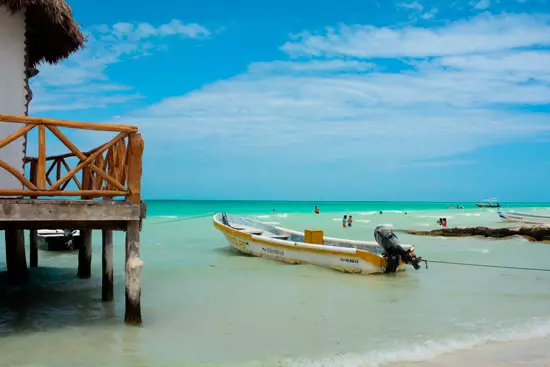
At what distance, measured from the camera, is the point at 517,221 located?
4981 centimetres

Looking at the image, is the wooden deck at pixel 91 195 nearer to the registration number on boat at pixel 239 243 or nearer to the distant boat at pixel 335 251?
the distant boat at pixel 335 251

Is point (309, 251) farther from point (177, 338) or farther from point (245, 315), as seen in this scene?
point (177, 338)

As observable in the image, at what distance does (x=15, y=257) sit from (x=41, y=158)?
23.8 ft

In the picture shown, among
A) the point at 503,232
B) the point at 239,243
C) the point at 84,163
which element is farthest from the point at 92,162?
the point at 503,232

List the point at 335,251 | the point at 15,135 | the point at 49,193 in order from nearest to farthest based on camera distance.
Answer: the point at 15,135 < the point at 49,193 < the point at 335,251

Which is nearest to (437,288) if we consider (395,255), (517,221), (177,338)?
(395,255)

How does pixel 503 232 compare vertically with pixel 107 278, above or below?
below

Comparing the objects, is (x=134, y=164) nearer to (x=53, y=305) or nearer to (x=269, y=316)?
(x=269, y=316)

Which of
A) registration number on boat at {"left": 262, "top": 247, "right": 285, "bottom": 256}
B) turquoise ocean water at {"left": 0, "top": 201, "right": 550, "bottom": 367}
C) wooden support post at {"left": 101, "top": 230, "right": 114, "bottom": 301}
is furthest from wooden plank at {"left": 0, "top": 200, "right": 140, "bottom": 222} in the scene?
registration number on boat at {"left": 262, "top": 247, "right": 285, "bottom": 256}

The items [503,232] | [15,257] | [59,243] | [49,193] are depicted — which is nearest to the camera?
[49,193]

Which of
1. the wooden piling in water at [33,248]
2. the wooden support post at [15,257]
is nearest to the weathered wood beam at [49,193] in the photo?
the wooden support post at [15,257]

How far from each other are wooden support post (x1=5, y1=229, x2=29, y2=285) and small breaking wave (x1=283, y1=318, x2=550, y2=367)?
9.22 meters

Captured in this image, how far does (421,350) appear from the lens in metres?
8.23

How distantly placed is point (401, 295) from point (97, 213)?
7.97 metres
